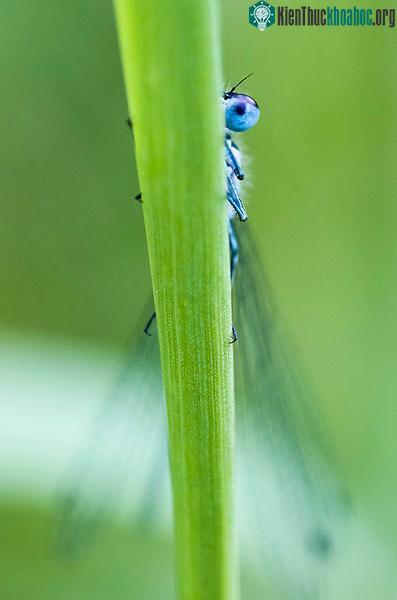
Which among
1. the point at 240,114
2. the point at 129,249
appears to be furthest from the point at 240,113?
the point at 129,249

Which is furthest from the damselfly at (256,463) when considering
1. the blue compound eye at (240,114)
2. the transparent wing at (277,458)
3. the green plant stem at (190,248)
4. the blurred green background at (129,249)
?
the green plant stem at (190,248)

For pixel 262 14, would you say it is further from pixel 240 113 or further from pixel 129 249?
pixel 129 249

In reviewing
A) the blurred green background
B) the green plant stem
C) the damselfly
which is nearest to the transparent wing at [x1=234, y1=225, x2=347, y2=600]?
the damselfly

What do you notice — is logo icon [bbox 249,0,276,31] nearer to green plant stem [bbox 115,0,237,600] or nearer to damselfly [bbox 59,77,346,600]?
→ damselfly [bbox 59,77,346,600]

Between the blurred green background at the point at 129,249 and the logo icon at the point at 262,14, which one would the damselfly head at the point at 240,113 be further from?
the blurred green background at the point at 129,249

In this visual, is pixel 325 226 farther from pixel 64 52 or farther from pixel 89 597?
pixel 89 597
